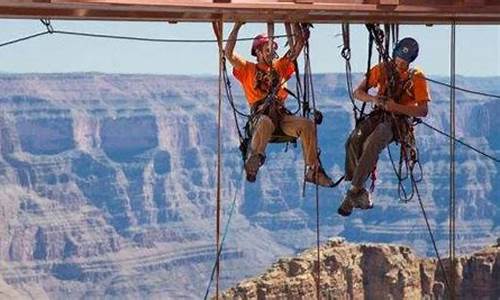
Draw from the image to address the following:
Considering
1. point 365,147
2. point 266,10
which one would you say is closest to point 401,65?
point 365,147

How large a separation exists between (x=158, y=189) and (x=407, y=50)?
133 meters

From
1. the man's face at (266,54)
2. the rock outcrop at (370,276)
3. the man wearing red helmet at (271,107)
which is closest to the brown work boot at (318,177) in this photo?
the man wearing red helmet at (271,107)

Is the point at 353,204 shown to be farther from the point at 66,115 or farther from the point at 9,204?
the point at 66,115

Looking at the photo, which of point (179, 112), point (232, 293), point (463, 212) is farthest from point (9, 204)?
point (232, 293)

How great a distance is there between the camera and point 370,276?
232 ft

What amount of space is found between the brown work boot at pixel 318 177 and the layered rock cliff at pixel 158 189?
10832 cm

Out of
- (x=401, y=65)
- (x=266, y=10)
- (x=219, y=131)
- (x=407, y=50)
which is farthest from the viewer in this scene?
(x=401, y=65)

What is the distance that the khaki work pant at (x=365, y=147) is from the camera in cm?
1823

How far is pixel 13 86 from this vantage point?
477 feet

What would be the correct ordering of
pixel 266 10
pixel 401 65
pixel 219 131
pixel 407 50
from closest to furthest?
pixel 266 10 < pixel 219 131 < pixel 407 50 < pixel 401 65

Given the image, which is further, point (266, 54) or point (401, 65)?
point (266, 54)

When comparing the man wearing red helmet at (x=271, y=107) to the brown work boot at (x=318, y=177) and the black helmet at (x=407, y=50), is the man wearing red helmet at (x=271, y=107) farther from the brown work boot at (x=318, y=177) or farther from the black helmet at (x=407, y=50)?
the black helmet at (x=407, y=50)

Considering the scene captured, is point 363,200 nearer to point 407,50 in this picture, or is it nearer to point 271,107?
point 271,107

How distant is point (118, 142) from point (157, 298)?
2202 centimetres
